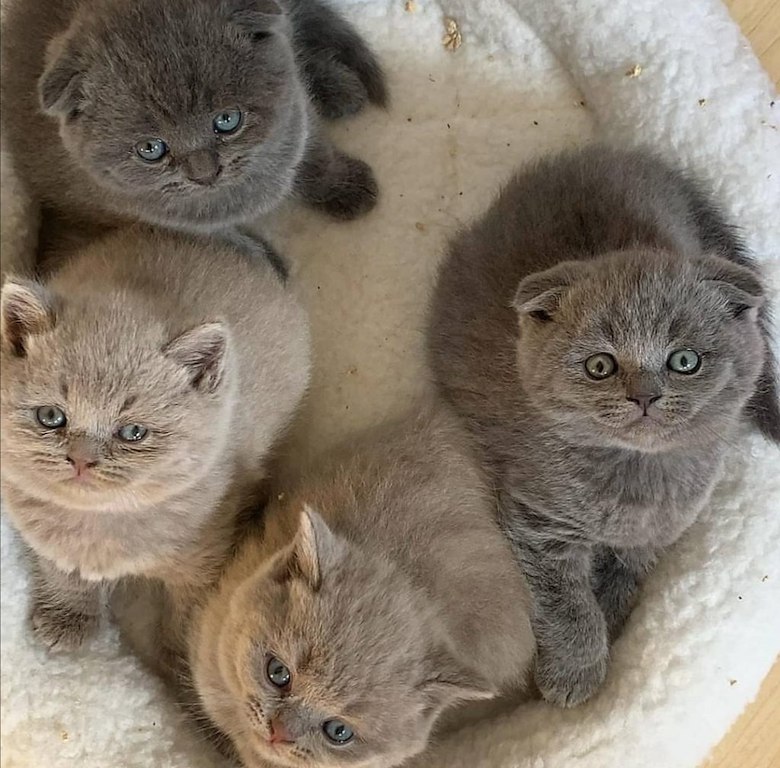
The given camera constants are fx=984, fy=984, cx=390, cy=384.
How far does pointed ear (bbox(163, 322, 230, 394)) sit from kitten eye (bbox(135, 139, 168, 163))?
267 mm

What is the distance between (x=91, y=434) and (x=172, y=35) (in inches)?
19.8

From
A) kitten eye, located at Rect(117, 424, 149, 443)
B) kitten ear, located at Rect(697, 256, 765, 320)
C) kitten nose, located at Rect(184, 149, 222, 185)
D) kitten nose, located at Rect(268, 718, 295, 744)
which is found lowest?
kitten nose, located at Rect(268, 718, 295, 744)

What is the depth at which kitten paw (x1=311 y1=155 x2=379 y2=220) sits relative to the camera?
5.34 ft

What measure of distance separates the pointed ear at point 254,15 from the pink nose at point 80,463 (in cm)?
58

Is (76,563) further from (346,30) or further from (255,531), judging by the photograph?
(346,30)

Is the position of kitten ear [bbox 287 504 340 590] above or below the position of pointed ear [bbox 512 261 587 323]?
below

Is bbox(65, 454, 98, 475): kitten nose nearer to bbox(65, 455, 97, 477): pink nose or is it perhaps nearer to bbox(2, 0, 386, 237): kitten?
bbox(65, 455, 97, 477): pink nose

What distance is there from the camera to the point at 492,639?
1320 millimetres

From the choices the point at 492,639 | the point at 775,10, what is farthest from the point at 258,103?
the point at 775,10

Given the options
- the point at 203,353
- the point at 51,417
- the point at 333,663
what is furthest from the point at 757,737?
the point at 51,417

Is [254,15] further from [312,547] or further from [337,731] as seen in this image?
[337,731]

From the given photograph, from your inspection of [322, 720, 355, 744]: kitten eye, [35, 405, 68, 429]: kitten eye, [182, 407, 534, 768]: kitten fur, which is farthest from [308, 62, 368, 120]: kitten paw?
[322, 720, 355, 744]: kitten eye

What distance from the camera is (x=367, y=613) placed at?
1134 millimetres

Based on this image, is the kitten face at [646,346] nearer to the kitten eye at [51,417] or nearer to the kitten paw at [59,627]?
the kitten eye at [51,417]
